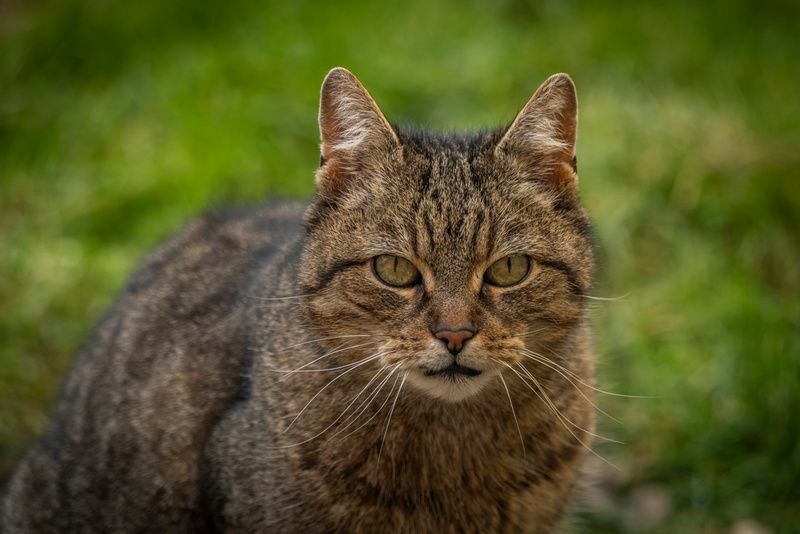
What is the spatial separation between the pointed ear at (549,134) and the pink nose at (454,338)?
25.6 inches

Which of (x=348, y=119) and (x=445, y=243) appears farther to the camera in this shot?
(x=348, y=119)

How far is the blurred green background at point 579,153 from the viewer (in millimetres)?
4684

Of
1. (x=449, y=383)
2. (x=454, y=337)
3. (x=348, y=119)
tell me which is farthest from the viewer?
(x=348, y=119)

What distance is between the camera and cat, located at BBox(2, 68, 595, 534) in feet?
9.80

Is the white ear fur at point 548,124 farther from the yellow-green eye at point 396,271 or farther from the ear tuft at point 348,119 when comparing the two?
the yellow-green eye at point 396,271

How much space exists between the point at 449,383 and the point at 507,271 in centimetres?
38

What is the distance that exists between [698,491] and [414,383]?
6.72ft

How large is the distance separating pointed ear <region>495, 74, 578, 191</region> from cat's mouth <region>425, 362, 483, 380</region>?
Result: 2.29ft

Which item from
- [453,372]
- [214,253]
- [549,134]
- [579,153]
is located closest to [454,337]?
[453,372]

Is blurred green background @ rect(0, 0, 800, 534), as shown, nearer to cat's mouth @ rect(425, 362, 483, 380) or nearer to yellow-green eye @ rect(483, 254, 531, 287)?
yellow-green eye @ rect(483, 254, 531, 287)

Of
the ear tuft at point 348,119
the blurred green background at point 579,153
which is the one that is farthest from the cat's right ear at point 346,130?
the blurred green background at point 579,153

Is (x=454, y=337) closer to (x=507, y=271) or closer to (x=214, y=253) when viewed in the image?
(x=507, y=271)

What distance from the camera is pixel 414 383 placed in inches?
118

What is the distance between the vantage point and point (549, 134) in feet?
10.5
